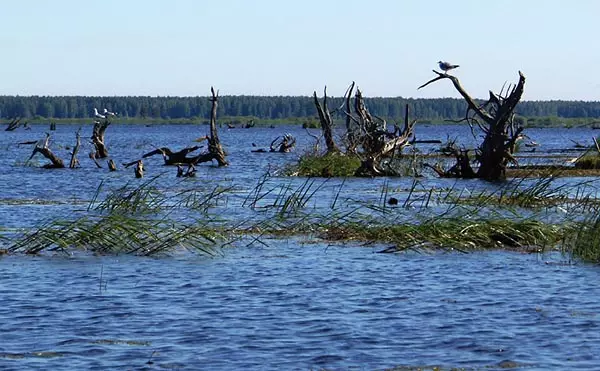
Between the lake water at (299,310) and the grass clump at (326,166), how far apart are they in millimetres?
18617

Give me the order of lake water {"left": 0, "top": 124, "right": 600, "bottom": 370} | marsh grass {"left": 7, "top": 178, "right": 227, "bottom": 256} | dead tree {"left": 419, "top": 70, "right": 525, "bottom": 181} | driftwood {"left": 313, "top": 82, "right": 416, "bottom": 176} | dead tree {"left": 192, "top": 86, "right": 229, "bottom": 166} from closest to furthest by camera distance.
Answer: lake water {"left": 0, "top": 124, "right": 600, "bottom": 370}, marsh grass {"left": 7, "top": 178, "right": 227, "bottom": 256}, dead tree {"left": 419, "top": 70, "right": 525, "bottom": 181}, driftwood {"left": 313, "top": 82, "right": 416, "bottom": 176}, dead tree {"left": 192, "top": 86, "right": 229, "bottom": 166}

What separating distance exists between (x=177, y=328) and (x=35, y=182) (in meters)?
28.1

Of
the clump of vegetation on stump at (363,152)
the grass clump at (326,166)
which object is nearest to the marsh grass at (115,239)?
the clump of vegetation on stump at (363,152)

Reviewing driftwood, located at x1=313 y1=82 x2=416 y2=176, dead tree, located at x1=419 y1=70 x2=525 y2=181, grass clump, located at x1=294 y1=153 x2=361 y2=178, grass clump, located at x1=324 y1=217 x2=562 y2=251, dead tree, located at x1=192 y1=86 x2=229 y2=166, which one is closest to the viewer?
grass clump, located at x1=324 y1=217 x2=562 y2=251

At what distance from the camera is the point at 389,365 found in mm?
11953

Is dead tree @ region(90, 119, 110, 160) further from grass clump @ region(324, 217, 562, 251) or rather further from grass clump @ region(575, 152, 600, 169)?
grass clump @ region(324, 217, 562, 251)

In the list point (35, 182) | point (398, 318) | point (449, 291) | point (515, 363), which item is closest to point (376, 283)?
Result: point (449, 291)

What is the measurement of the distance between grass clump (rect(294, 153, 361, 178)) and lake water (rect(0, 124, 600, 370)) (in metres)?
18.6

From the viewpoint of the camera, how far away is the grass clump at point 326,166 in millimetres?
40344

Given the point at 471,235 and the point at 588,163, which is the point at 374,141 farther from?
the point at 471,235

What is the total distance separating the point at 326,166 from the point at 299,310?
2586 cm

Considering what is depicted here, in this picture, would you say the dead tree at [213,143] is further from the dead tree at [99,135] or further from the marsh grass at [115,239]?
the marsh grass at [115,239]

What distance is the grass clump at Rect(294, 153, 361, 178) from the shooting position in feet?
132

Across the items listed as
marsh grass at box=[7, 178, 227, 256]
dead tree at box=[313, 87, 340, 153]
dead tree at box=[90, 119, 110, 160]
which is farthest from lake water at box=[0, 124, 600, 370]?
dead tree at box=[90, 119, 110, 160]
